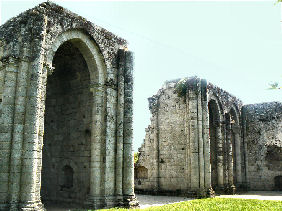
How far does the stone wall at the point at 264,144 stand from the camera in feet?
66.5

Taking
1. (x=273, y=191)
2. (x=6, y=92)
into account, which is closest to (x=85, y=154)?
(x=6, y=92)

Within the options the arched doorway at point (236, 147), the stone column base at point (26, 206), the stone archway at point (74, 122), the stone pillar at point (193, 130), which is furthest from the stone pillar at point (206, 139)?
the stone column base at point (26, 206)

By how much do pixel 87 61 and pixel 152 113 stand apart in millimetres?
7044

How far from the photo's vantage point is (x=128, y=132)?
1088 centimetres

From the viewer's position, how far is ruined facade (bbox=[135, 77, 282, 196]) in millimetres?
15141

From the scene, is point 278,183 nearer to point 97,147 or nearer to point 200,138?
point 200,138

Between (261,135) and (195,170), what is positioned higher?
(261,135)

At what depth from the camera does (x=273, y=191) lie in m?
19.7

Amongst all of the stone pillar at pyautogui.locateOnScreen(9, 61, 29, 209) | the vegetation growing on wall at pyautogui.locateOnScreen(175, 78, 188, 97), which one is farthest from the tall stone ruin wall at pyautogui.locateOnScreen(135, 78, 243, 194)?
the stone pillar at pyautogui.locateOnScreen(9, 61, 29, 209)

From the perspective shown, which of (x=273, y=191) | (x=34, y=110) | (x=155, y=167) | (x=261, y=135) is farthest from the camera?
(x=261, y=135)

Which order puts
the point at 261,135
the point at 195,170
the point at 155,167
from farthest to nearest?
the point at 261,135
the point at 155,167
the point at 195,170

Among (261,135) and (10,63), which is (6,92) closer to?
(10,63)

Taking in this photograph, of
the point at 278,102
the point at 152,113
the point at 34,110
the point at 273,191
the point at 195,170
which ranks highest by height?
the point at 278,102

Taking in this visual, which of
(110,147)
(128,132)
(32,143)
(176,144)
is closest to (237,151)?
(176,144)
